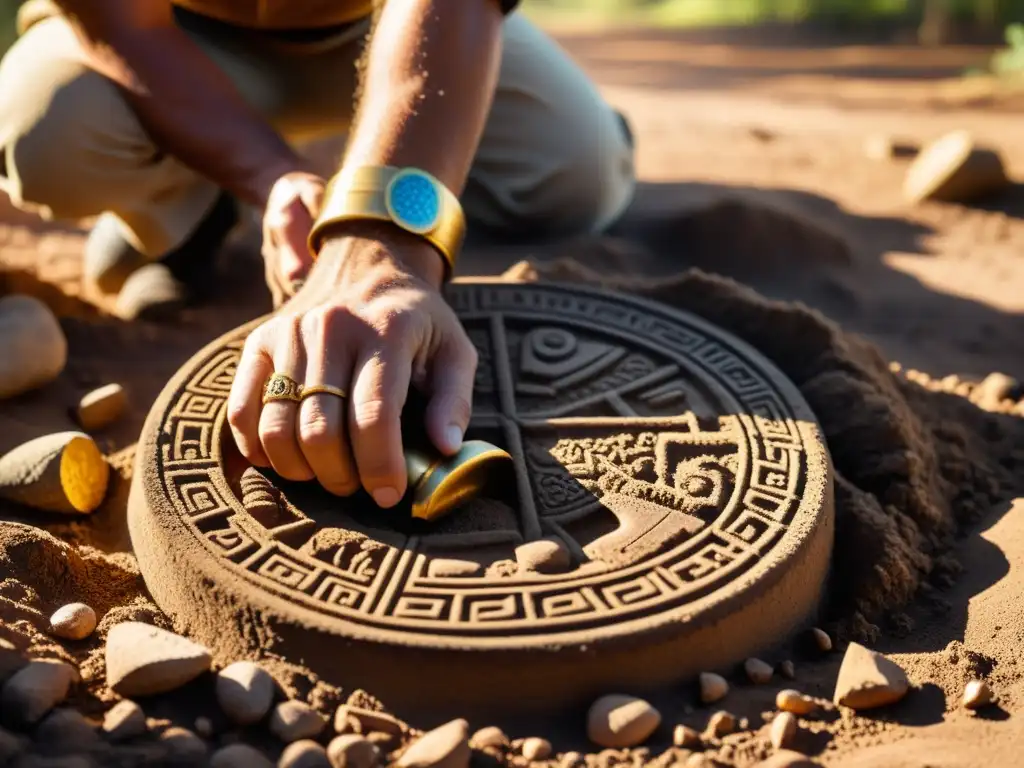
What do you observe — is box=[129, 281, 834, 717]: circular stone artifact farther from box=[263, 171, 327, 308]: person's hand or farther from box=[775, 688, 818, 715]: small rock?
box=[263, 171, 327, 308]: person's hand

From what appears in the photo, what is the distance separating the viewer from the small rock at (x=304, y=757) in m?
1.50

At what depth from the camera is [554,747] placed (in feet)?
5.23

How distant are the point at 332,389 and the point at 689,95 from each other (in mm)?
6830

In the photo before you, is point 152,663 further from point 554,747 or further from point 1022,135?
point 1022,135

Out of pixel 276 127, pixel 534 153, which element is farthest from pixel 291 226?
pixel 534 153

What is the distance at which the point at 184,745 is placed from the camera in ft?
5.00

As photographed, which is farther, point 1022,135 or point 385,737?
point 1022,135

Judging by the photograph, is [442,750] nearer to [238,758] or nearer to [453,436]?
[238,758]

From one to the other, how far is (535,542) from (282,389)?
54 centimetres

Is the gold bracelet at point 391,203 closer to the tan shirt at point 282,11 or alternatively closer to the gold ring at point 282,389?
the gold ring at point 282,389

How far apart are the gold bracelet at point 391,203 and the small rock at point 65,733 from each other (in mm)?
1079

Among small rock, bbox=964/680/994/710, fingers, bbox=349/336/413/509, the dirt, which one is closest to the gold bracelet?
fingers, bbox=349/336/413/509

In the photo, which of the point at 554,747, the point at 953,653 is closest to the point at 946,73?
the point at 953,653

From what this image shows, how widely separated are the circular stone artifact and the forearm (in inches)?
20.0
